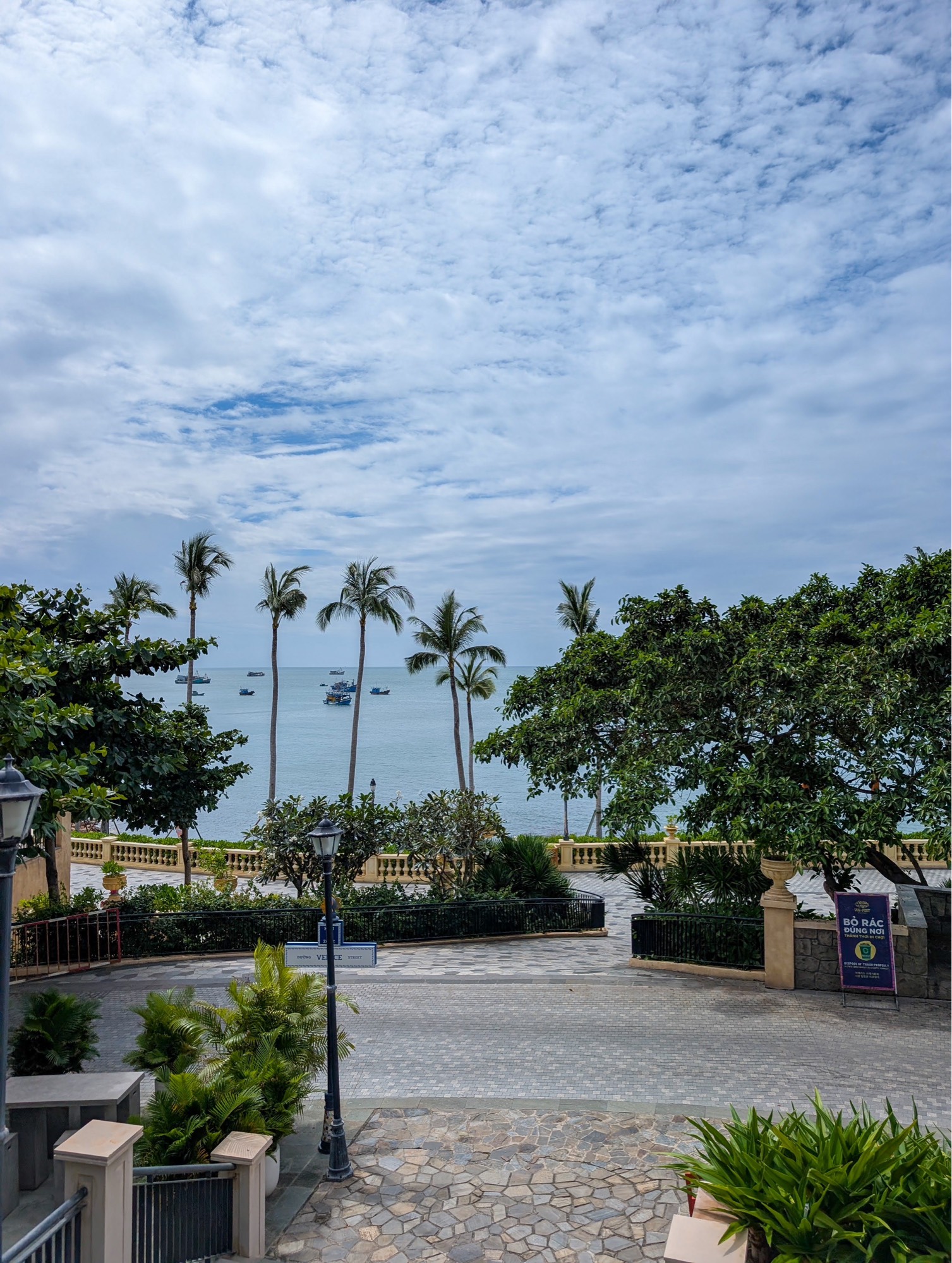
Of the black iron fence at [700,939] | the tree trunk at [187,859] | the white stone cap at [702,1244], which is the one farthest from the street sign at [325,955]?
the tree trunk at [187,859]

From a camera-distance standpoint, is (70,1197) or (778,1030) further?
(778,1030)

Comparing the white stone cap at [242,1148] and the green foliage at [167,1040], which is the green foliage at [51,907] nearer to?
the green foliage at [167,1040]

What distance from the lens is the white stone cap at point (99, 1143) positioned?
20.6 feet

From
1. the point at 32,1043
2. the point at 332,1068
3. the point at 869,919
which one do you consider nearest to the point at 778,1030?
the point at 869,919

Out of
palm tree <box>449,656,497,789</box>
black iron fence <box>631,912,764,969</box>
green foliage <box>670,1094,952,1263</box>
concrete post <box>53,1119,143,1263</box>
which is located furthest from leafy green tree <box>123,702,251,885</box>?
palm tree <box>449,656,497,789</box>

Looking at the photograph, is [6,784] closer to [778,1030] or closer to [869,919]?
[778,1030]

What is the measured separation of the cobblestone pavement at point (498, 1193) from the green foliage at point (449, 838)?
39.4ft

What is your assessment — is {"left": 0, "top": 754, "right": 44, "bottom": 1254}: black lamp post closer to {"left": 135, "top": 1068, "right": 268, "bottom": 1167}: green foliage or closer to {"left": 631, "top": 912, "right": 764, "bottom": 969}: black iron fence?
{"left": 135, "top": 1068, "right": 268, "bottom": 1167}: green foliage

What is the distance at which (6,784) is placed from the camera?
574 cm

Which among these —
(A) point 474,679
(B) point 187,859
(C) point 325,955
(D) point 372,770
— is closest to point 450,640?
(A) point 474,679

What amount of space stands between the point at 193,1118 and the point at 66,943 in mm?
11404

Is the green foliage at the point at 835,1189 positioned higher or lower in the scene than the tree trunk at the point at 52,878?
lower

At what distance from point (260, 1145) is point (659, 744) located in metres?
10.2

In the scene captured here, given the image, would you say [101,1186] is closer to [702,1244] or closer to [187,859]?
[702,1244]
